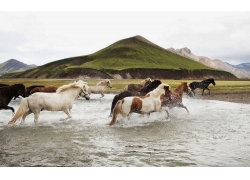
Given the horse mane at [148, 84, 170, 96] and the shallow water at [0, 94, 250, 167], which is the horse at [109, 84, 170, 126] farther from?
the shallow water at [0, 94, 250, 167]

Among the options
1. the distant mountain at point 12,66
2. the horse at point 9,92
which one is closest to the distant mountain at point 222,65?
the distant mountain at point 12,66

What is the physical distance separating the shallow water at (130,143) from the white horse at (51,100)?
42cm

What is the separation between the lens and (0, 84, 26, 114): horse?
27.6 ft

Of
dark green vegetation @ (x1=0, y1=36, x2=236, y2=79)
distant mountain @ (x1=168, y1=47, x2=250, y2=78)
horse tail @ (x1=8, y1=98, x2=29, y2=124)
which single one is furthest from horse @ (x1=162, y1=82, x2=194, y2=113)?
horse tail @ (x1=8, y1=98, x2=29, y2=124)

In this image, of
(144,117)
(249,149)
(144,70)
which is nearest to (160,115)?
(144,117)

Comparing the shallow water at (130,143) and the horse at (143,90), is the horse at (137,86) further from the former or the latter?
the shallow water at (130,143)

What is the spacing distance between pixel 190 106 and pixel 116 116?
5.10m

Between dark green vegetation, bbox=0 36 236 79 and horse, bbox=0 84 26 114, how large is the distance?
1092 millimetres

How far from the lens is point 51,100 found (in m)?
8.53

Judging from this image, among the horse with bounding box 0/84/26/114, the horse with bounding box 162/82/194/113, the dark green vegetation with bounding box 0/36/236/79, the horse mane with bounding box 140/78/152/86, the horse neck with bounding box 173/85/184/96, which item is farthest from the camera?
the horse neck with bounding box 173/85/184/96

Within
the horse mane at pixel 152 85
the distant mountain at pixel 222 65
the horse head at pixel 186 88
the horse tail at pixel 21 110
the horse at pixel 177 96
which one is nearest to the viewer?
the distant mountain at pixel 222 65

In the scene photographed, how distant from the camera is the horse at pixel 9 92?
840 centimetres

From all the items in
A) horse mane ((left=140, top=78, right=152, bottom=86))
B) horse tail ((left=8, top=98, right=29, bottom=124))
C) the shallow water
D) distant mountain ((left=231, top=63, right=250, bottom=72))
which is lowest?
the shallow water

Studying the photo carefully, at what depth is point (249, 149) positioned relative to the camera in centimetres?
504
